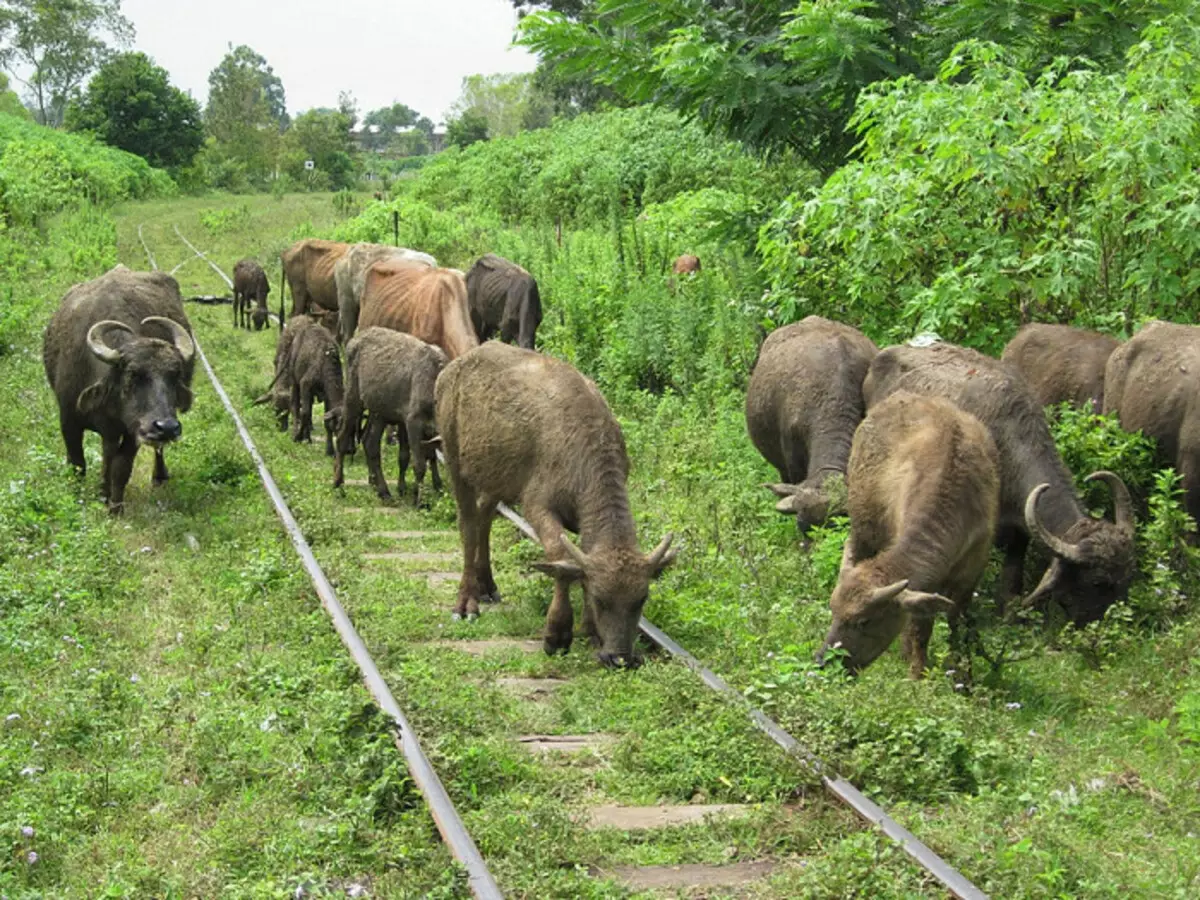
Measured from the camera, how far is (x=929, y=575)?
8.16 m

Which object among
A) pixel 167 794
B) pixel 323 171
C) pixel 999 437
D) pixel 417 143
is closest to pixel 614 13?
pixel 999 437

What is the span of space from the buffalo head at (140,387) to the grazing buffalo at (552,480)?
9.24 feet

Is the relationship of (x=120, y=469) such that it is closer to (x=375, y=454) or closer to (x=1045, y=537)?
(x=375, y=454)

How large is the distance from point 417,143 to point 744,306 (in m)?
157

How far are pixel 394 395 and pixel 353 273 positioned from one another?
755 centimetres

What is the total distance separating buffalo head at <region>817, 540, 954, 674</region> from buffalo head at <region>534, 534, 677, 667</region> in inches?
43.4

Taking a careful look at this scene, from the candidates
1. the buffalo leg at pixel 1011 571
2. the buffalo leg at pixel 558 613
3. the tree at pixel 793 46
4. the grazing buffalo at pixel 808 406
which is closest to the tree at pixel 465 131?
the tree at pixel 793 46

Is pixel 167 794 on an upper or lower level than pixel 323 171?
lower

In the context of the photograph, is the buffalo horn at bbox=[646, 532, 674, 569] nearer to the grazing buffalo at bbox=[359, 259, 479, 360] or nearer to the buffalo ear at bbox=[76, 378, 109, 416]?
the buffalo ear at bbox=[76, 378, 109, 416]

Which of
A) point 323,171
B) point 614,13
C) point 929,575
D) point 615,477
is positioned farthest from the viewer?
point 323,171

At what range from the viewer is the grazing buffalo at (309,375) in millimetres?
15242

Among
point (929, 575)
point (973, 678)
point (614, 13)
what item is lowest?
point (973, 678)

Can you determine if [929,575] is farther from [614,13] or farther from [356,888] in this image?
[614,13]

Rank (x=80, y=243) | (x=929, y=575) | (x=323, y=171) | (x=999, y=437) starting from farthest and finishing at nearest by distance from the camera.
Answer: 1. (x=323, y=171)
2. (x=80, y=243)
3. (x=999, y=437)
4. (x=929, y=575)
